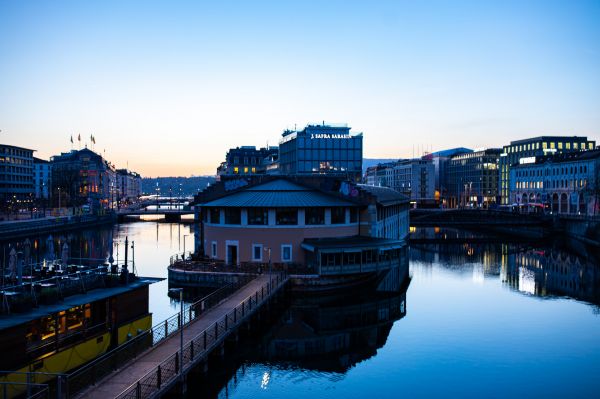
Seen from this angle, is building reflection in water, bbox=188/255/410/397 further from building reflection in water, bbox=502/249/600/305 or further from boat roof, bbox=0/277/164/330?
building reflection in water, bbox=502/249/600/305

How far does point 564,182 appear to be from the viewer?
17188 centimetres

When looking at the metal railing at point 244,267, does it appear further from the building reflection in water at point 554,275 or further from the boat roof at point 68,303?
the building reflection in water at point 554,275

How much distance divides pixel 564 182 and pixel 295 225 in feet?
442

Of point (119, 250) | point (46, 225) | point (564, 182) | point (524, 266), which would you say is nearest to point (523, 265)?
point (524, 266)

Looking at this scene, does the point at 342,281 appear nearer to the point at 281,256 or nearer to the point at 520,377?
the point at 281,256

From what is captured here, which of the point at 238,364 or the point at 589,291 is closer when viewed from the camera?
the point at 238,364

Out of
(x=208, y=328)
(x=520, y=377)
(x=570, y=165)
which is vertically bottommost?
(x=520, y=377)

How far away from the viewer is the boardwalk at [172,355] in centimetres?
2655

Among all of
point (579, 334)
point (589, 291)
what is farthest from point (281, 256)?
point (589, 291)

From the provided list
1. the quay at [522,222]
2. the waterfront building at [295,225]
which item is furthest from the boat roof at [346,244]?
the quay at [522,222]

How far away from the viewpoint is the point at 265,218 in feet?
222

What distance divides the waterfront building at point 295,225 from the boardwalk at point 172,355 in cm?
1715

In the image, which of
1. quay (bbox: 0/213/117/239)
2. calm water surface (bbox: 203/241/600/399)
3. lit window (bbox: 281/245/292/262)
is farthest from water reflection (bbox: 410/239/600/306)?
quay (bbox: 0/213/117/239)

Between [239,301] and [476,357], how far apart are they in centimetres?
2023
